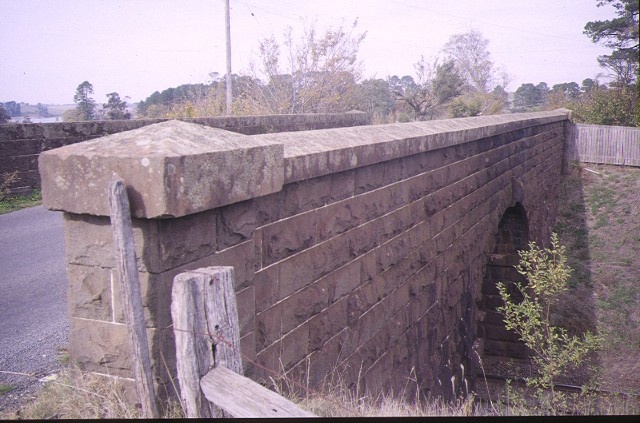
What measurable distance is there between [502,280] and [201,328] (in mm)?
9957

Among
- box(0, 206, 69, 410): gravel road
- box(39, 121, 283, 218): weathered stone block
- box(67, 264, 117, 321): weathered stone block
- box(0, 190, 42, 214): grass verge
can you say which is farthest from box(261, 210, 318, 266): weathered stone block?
box(0, 190, 42, 214): grass verge

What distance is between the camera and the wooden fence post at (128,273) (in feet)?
7.69

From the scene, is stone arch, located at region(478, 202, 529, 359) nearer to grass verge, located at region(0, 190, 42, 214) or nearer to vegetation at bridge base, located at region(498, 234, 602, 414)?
vegetation at bridge base, located at region(498, 234, 602, 414)

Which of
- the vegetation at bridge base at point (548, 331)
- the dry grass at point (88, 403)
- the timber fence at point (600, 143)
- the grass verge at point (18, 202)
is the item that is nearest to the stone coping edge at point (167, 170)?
the dry grass at point (88, 403)

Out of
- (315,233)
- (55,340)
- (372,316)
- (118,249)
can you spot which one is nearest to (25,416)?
(118,249)

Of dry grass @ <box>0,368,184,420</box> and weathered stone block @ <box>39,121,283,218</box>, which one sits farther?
dry grass @ <box>0,368,184,420</box>

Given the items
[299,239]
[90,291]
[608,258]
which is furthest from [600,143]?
[90,291]

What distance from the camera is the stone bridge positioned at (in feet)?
8.38

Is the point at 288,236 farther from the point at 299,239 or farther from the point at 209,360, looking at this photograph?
the point at 209,360

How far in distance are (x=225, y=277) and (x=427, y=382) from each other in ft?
14.5

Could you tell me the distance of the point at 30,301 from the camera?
4941mm

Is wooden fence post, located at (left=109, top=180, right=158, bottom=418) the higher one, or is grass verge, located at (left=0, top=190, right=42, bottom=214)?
wooden fence post, located at (left=109, top=180, right=158, bottom=418)

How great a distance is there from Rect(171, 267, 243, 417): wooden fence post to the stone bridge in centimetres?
34

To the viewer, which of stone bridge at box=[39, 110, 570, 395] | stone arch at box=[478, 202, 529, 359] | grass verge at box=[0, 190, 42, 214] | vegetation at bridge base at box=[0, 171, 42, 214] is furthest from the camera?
stone arch at box=[478, 202, 529, 359]
